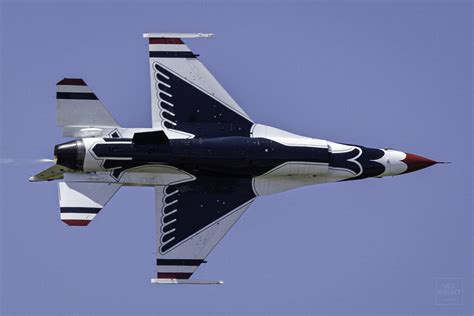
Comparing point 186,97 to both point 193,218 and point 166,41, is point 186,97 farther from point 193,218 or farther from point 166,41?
point 193,218

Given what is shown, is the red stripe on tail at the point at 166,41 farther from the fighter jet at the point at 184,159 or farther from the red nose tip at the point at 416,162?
the red nose tip at the point at 416,162

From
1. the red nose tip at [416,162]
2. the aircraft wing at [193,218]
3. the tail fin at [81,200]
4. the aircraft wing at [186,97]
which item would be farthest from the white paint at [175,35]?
the red nose tip at [416,162]

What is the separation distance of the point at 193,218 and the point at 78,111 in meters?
3.73

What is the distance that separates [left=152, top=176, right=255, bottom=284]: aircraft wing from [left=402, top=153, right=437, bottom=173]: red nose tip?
4.04 m

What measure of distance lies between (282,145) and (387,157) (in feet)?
9.39

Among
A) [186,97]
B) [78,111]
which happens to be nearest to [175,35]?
[186,97]

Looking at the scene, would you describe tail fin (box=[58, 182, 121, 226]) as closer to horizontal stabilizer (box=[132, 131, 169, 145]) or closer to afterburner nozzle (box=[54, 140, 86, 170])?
afterburner nozzle (box=[54, 140, 86, 170])

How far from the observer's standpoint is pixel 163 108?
3356 centimetres

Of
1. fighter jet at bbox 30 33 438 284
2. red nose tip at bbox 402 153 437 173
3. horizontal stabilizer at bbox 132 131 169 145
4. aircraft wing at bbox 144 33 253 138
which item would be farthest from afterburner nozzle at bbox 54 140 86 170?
red nose tip at bbox 402 153 437 173

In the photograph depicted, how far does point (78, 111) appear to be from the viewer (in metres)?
33.0

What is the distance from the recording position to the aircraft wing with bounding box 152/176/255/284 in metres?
33.2

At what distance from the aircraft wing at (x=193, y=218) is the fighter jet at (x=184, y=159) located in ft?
0.08

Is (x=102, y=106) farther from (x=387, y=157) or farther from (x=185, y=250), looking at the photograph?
(x=387, y=157)

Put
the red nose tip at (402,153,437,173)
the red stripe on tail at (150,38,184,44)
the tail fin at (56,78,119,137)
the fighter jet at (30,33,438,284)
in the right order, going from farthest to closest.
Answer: the red nose tip at (402,153,437,173)
the red stripe on tail at (150,38,184,44)
the tail fin at (56,78,119,137)
the fighter jet at (30,33,438,284)
